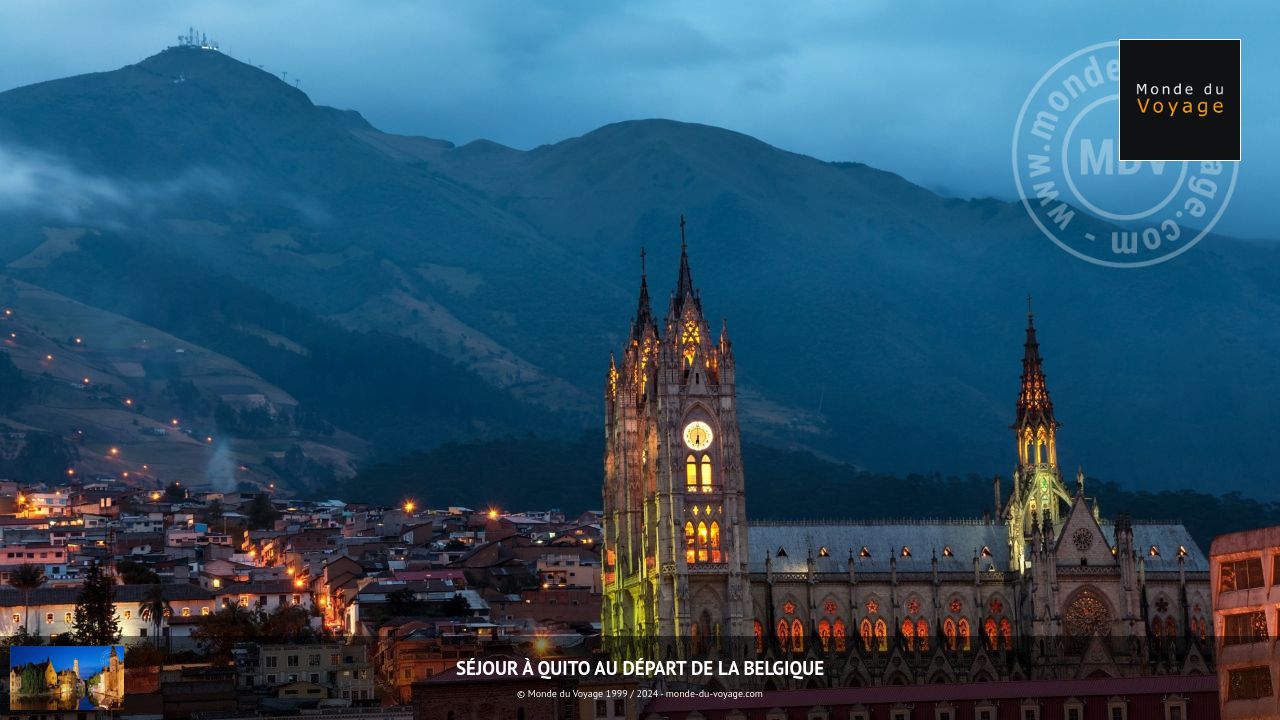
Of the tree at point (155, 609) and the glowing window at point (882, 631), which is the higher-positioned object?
the tree at point (155, 609)

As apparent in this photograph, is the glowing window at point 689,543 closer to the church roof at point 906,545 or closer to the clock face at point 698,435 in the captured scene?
the clock face at point 698,435

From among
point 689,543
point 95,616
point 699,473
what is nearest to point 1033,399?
point 699,473

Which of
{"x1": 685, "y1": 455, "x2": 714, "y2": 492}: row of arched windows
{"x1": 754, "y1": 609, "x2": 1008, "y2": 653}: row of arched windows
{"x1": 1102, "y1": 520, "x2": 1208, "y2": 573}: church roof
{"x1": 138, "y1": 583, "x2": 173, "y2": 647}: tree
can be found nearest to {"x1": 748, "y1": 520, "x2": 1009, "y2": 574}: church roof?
{"x1": 754, "y1": 609, "x2": 1008, "y2": 653}: row of arched windows

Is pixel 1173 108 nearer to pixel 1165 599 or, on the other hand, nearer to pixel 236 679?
pixel 1165 599

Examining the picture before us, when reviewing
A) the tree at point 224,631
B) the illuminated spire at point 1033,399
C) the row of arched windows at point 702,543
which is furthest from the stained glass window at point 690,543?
the tree at point 224,631

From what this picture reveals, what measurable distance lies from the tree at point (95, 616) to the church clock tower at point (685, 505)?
36.2 m

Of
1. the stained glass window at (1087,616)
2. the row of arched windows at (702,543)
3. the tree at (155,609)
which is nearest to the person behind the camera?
the row of arched windows at (702,543)

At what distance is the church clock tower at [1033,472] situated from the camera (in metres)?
163

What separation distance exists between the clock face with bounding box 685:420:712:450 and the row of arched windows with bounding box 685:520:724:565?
17.0 ft

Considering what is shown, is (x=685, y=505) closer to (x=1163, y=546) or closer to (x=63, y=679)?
(x=1163, y=546)

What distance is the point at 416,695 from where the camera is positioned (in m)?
115

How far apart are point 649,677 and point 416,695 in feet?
66.9

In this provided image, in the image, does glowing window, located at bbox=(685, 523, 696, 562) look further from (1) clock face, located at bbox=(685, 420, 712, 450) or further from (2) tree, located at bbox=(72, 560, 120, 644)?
(2) tree, located at bbox=(72, 560, 120, 644)

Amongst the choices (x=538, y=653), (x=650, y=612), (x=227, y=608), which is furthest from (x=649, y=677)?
(x=227, y=608)
